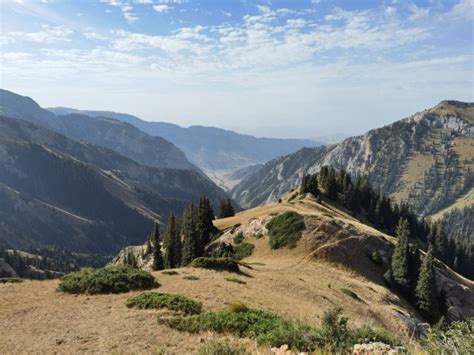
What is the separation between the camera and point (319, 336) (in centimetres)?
1644

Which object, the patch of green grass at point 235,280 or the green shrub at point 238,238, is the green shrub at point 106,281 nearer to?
the patch of green grass at point 235,280

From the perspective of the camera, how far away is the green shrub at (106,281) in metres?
29.6

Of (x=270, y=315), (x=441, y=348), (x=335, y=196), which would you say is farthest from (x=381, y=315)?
(x=335, y=196)

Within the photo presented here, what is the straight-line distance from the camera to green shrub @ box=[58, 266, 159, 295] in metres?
29.6

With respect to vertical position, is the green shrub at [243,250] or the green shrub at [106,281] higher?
the green shrub at [106,281]

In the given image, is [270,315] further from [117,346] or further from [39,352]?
[39,352]

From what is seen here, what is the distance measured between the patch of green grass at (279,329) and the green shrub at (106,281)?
901 cm

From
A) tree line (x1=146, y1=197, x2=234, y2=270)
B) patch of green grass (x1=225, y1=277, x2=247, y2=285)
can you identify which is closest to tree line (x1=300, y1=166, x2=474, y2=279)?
tree line (x1=146, y1=197, x2=234, y2=270)

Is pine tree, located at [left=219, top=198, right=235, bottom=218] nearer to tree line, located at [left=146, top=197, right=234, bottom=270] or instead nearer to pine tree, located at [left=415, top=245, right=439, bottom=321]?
tree line, located at [left=146, top=197, right=234, bottom=270]

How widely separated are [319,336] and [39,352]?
40.9ft

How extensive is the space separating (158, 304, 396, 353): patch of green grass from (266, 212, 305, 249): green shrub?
140 ft

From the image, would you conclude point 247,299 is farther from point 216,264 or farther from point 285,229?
point 285,229

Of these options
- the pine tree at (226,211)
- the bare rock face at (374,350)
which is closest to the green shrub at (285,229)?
the pine tree at (226,211)

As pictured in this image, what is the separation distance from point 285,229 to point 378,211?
8671 cm
